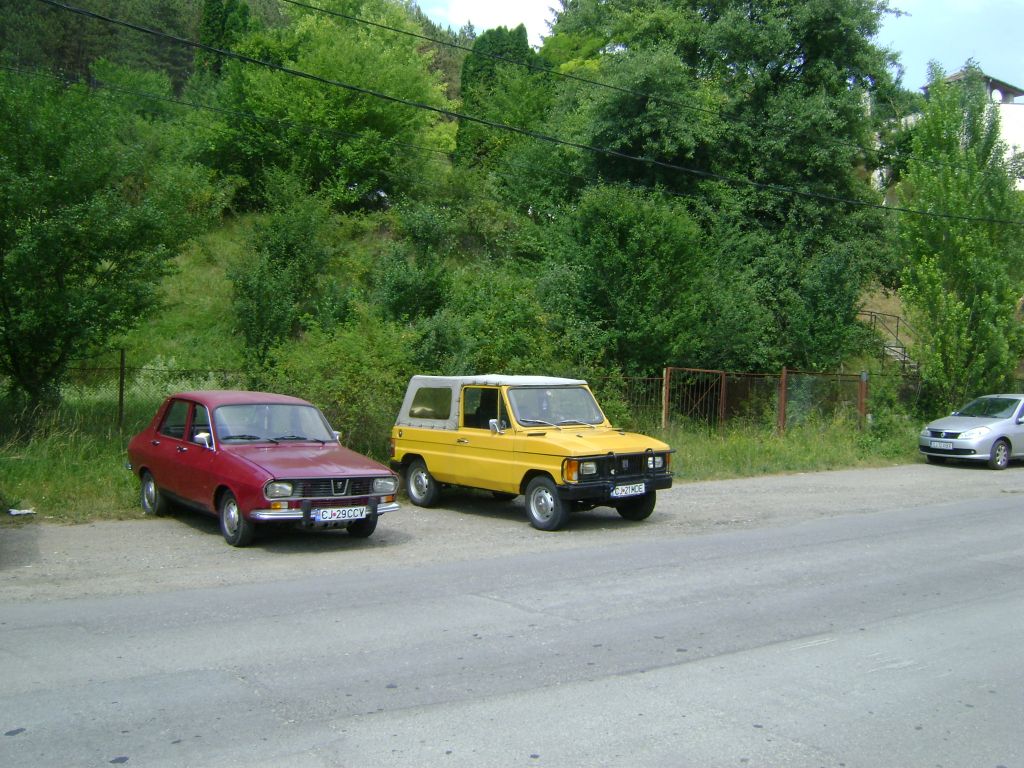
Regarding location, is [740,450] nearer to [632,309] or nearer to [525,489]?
[632,309]

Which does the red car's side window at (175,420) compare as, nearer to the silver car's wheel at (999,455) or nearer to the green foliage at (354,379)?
the green foliage at (354,379)

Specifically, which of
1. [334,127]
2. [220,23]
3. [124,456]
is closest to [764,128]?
[334,127]

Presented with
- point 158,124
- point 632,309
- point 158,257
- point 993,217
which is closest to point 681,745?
point 158,257

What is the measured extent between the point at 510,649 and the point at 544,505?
570 centimetres

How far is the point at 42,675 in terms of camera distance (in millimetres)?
5801

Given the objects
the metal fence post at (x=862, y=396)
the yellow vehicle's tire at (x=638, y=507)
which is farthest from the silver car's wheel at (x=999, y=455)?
the yellow vehicle's tire at (x=638, y=507)

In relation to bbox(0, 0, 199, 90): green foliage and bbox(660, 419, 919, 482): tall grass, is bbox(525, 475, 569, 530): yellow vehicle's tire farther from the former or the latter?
bbox(0, 0, 199, 90): green foliage

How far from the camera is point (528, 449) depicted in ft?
40.1

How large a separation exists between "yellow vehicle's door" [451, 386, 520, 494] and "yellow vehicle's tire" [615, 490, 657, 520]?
5.41ft

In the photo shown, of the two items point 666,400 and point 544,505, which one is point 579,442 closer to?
point 544,505

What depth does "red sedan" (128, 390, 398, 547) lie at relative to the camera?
10.1 m

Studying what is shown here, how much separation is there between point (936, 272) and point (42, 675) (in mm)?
25411

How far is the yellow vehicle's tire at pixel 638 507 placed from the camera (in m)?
12.8

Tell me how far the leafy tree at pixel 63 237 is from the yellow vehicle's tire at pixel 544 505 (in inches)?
321
